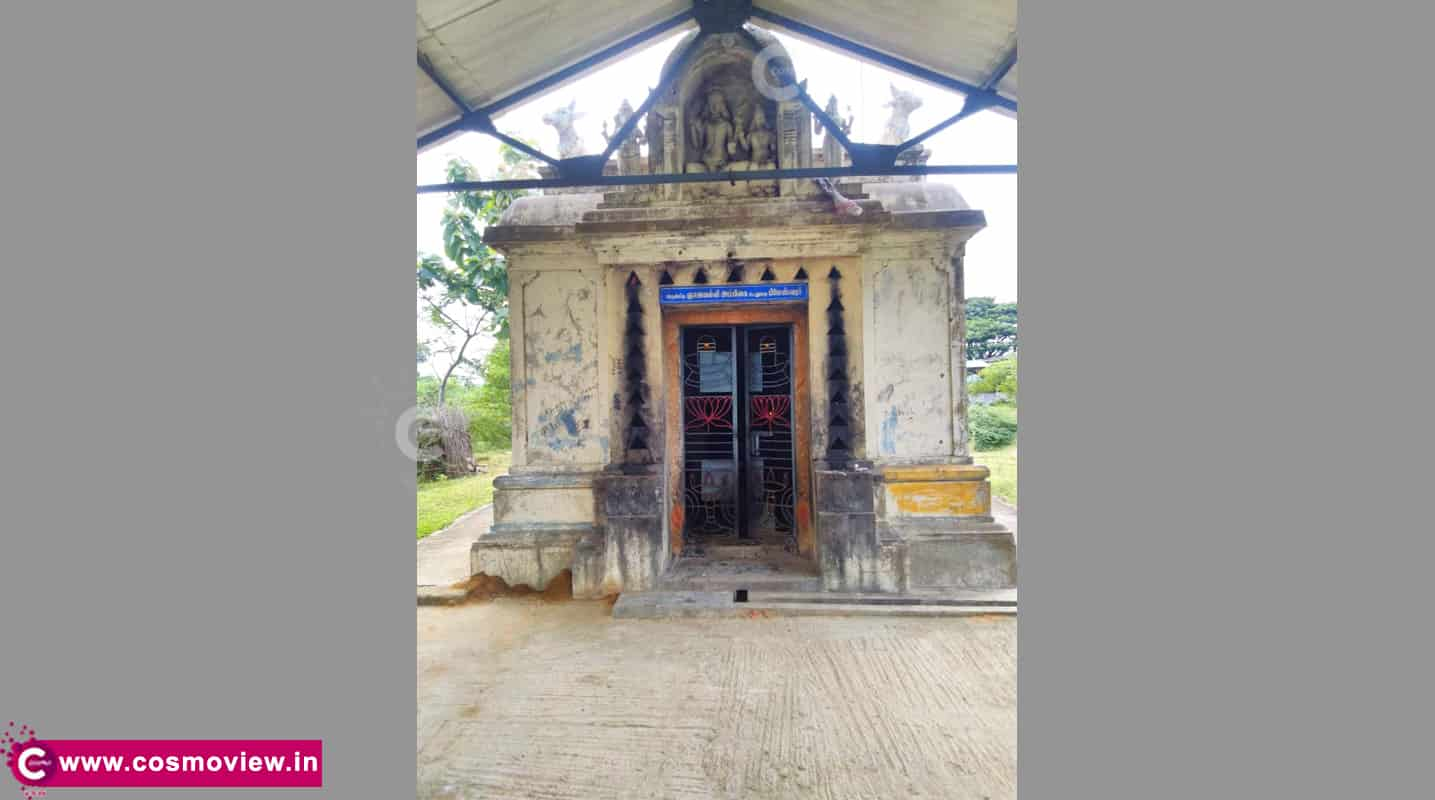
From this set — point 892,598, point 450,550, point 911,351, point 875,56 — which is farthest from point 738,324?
point 450,550

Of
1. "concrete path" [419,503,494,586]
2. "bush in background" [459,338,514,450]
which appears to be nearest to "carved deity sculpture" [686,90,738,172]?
"concrete path" [419,503,494,586]

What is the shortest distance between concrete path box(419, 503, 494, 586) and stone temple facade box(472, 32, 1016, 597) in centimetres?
84

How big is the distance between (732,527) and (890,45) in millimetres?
5053

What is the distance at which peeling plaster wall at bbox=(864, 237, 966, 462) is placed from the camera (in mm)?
6262

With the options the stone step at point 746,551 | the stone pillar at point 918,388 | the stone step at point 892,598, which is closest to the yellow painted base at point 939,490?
the stone pillar at point 918,388

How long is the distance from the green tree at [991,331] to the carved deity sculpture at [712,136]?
23.5m

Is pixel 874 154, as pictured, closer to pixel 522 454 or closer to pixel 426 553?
pixel 522 454

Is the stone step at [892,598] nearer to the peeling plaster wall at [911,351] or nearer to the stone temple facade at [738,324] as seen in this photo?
the stone temple facade at [738,324]

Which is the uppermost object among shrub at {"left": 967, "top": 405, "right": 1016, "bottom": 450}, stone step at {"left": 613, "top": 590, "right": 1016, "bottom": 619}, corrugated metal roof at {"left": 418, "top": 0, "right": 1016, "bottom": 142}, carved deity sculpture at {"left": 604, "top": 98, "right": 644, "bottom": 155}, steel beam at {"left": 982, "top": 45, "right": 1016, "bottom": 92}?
carved deity sculpture at {"left": 604, "top": 98, "right": 644, "bottom": 155}

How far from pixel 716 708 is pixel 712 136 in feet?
17.6

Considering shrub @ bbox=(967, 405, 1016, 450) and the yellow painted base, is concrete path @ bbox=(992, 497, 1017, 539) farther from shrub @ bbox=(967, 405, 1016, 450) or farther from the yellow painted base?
shrub @ bbox=(967, 405, 1016, 450)

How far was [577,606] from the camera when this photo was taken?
586cm

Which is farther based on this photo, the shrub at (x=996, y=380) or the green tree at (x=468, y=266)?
the shrub at (x=996, y=380)

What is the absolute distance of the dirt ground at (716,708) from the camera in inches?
126
